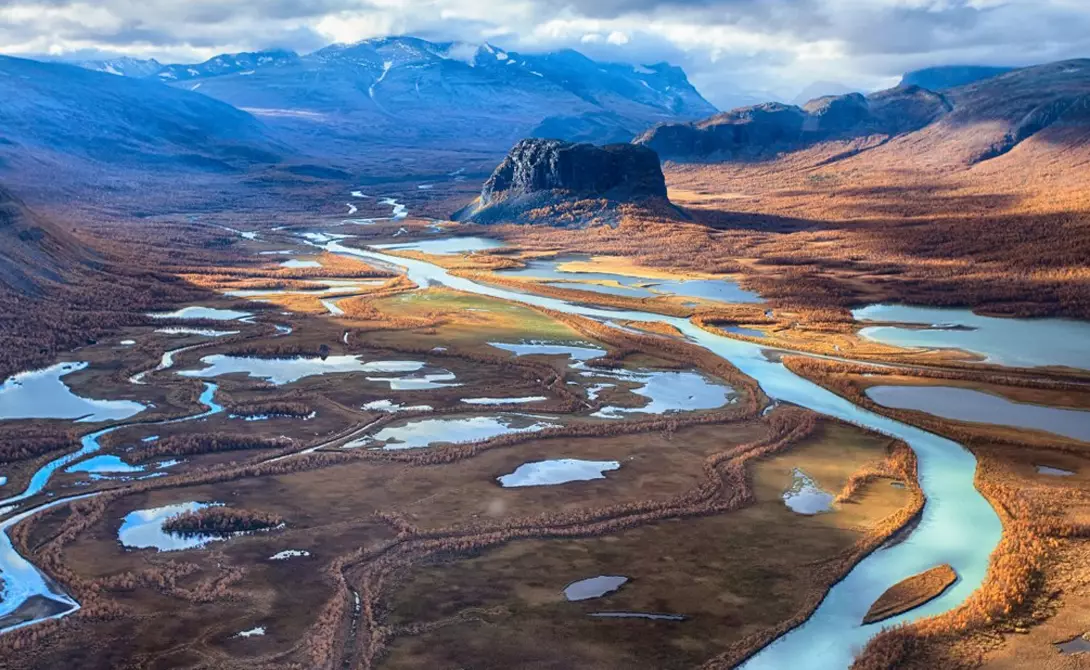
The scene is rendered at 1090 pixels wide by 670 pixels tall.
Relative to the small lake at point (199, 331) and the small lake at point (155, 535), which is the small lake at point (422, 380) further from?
the small lake at point (155, 535)

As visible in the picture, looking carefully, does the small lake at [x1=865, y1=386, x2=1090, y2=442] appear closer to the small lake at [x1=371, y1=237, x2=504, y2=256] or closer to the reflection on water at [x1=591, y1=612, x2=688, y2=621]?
the reflection on water at [x1=591, y1=612, x2=688, y2=621]

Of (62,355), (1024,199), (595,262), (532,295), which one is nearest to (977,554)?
(62,355)

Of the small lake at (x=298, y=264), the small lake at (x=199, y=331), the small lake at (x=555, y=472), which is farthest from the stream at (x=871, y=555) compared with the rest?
the small lake at (x=298, y=264)

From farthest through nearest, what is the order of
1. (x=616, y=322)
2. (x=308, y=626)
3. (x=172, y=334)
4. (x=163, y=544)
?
(x=616, y=322)
(x=172, y=334)
(x=163, y=544)
(x=308, y=626)

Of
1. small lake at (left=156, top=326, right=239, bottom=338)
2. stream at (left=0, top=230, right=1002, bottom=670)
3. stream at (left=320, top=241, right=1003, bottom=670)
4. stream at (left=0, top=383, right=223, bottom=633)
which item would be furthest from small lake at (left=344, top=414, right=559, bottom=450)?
small lake at (left=156, top=326, right=239, bottom=338)

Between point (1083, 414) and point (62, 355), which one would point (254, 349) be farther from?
point (1083, 414)

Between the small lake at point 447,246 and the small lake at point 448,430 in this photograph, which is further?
the small lake at point 447,246

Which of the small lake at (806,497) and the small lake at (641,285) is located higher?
the small lake at (641,285)
